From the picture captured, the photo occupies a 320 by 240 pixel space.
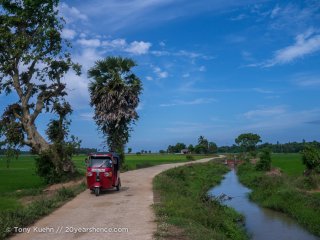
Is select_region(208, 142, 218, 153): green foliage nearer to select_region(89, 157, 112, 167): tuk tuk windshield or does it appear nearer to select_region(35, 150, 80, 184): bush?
select_region(35, 150, 80, 184): bush

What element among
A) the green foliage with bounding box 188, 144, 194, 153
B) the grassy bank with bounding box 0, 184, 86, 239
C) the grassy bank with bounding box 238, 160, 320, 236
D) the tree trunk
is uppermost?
the green foliage with bounding box 188, 144, 194, 153

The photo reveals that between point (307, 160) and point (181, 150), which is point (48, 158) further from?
point (181, 150)

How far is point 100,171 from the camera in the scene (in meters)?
20.6

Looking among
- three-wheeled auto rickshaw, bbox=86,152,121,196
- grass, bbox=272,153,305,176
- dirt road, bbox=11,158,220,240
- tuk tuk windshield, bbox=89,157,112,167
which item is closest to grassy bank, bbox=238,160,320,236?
grass, bbox=272,153,305,176

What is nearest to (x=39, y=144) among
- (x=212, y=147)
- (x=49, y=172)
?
(x=49, y=172)

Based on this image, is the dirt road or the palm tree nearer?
the dirt road

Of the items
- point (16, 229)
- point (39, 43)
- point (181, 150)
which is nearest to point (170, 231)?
point (16, 229)

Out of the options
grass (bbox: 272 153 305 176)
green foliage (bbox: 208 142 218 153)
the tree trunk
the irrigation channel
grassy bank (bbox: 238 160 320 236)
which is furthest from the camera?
green foliage (bbox: 208 142 218 153)

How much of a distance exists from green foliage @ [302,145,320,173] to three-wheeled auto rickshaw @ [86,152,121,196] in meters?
15.6

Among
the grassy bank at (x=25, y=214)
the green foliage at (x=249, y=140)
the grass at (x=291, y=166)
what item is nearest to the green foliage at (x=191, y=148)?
the green foliage at (x=249, y=140)

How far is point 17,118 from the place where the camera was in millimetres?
27953

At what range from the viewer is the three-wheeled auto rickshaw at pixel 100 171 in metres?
20.5

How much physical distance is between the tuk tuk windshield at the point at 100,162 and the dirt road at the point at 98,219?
60.2 inches

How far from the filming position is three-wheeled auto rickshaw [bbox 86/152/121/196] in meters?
20.5
